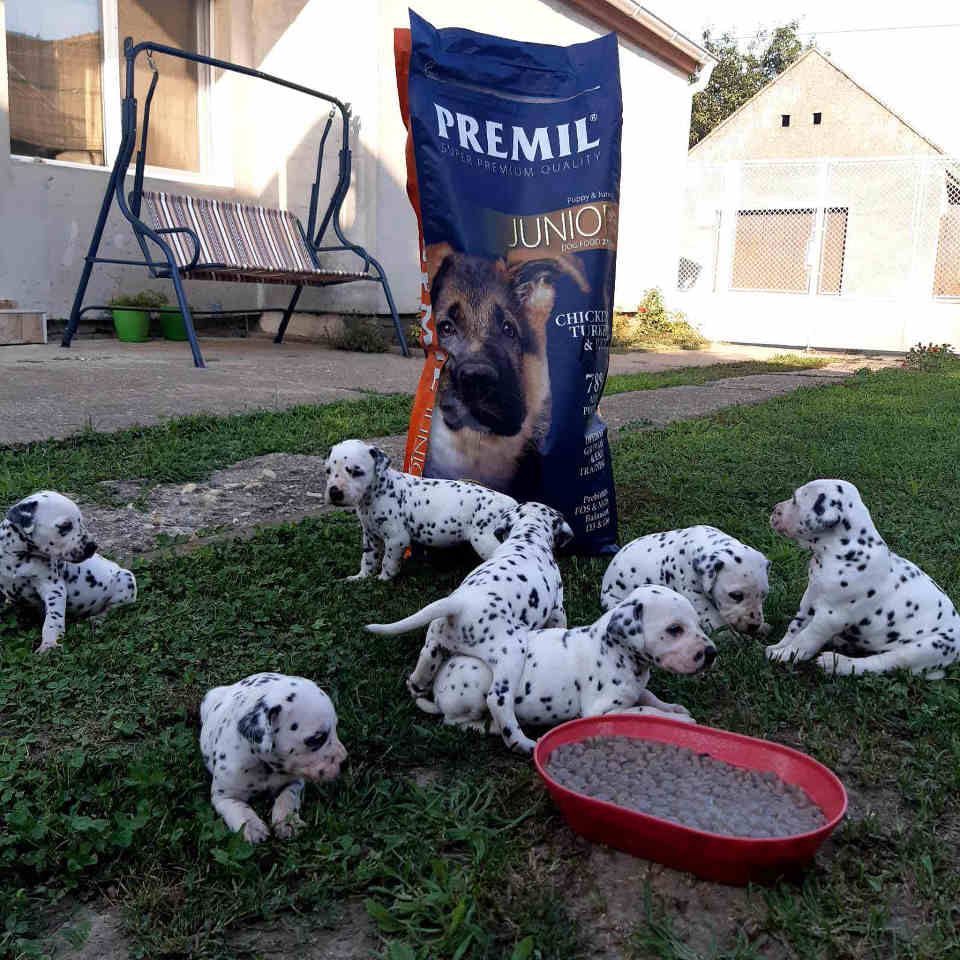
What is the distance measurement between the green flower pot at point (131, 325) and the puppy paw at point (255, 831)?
10.1 m

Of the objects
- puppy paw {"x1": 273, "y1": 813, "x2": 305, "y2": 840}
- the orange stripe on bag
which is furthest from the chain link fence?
puppy paw {"x1": 273, "y1": 813, "x2": 305, "y2": 840}

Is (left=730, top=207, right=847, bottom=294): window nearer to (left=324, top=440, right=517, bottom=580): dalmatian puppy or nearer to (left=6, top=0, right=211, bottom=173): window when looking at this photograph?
(left=6, top=0, right=211, bottom=173): window

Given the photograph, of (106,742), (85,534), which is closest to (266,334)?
(85,534)

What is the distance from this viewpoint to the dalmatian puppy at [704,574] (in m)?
3.33

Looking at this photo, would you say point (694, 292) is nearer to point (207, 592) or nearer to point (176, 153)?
point (176, 153)

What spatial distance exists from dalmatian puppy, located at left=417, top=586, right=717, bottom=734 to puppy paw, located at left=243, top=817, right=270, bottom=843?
69 centimetres

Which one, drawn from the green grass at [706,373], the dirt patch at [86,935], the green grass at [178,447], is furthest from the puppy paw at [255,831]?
the green grass at [706,373]

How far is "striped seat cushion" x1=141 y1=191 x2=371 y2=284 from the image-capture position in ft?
34.0

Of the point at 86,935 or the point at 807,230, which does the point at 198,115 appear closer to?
the point at 86,935

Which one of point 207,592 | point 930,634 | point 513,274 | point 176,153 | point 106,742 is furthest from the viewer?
point 176,153

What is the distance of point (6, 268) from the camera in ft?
35.4

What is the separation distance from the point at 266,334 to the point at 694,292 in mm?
9137

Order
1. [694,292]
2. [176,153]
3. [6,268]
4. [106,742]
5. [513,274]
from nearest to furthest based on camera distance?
1. [106,742]
2. [513,274]
3. [6,268]
4. [176,153]
5. [694,292]

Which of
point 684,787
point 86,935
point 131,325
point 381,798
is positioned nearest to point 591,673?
point 684,787
